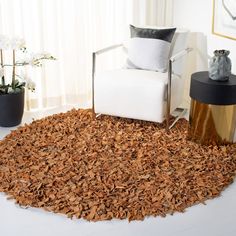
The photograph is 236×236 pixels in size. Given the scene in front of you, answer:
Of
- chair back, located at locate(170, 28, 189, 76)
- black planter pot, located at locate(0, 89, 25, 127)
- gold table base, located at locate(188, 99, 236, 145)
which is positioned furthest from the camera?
chair back, located at locate(170, 28, 189, 76)

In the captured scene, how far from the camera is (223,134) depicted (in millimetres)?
3041

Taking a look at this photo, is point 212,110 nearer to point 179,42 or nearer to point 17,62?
point 179,42

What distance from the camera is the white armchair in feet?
10.5

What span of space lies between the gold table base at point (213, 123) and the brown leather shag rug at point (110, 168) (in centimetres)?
7

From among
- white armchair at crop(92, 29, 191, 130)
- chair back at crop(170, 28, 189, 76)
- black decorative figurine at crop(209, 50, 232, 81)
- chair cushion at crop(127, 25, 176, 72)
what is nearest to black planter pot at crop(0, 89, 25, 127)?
white armchair at crop(92, 29, 191, 130)

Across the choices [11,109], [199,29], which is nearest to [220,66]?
[199,29]

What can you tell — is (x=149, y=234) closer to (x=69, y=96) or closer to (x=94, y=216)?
(x=94, y=216)

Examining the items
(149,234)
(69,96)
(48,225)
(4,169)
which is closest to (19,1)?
(69,96)

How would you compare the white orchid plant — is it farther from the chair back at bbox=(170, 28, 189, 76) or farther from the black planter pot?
the chair back at bbox=(170, 28, 189, 76)

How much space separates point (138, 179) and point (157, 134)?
0.74 meters

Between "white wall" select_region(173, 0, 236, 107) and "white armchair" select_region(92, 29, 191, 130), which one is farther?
"white wall" select_region(173, 0, 236, 107)

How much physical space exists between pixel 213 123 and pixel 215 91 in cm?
27

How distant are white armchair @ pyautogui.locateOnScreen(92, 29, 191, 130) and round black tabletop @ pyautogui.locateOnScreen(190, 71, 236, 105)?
0.27 meters

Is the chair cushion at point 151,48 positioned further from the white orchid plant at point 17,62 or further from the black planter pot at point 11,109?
the black planter pot at point 11,109
